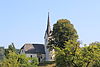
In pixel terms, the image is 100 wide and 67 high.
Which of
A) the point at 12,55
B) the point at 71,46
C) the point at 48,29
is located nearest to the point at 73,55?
the point at 71,46

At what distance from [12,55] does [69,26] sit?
27.7m

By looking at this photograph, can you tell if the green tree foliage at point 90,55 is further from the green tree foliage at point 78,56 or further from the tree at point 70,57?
the tree at point 70,57

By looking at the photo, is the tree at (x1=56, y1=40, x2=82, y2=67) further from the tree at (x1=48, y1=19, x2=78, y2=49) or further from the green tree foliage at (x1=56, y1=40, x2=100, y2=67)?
the tree at (x1=48, y1=19, x2=78, y2=49)

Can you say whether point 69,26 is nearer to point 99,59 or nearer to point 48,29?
point 48,29

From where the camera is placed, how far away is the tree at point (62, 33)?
75125 mm

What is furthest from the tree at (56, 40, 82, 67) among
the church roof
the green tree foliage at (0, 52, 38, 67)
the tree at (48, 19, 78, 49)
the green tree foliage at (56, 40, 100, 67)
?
the church roof

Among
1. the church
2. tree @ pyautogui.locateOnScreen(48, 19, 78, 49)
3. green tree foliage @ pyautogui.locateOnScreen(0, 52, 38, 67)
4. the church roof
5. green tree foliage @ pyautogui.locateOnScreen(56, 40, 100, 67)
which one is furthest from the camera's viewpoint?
the church roof

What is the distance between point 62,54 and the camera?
4381 cm

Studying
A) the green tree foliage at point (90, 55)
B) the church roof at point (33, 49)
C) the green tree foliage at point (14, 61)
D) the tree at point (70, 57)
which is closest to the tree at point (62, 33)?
the green tree foliage at point (14, 61)

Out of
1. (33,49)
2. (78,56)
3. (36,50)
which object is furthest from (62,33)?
(78,56)

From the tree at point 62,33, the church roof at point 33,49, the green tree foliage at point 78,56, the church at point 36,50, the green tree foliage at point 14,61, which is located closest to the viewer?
the green tree foliage at point 78,56

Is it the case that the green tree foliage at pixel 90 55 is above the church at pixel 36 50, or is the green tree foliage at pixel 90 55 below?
below

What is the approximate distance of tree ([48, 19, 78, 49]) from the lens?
246 feet

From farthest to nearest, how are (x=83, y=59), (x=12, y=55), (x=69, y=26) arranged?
(x=69, y=26) < (x=12, y=55) < (x=83, y=59)
